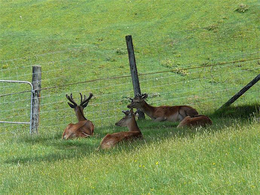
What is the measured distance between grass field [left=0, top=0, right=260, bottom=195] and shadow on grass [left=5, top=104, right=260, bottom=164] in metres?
0.03

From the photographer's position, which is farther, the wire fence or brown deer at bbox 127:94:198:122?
the wire fence

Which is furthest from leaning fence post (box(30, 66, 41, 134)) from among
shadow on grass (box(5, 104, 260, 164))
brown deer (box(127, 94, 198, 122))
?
brown deer (box(127, 94, 198, 122))

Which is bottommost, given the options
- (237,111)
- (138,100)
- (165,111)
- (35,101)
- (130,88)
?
(237,111)

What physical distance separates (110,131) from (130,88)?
1038 cm

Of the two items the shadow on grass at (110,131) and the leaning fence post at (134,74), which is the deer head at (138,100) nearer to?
the leaning fence post at (134,74)

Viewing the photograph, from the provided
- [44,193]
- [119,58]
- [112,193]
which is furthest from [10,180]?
[119,58]

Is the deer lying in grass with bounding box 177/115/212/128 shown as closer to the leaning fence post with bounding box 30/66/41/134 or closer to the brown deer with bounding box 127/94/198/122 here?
the brown deer with bounding box 127/94/198/122

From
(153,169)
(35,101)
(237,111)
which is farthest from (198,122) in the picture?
(153,169)

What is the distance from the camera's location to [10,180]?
8.02 meters

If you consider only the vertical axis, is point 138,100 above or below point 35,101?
below

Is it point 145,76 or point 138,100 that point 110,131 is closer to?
point 138,100

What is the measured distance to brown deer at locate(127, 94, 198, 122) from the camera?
46.9 ft

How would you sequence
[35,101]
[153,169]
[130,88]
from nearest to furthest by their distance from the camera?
[153,169] → [35,101] → [130,88]

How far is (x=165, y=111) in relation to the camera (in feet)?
48.6
